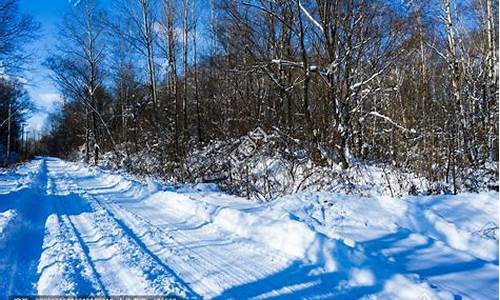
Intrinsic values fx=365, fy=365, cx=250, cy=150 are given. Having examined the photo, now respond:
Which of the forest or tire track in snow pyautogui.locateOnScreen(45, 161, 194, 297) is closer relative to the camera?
tire track in snow pyautogui.locateOnScreen(45, 161, 194, 297)

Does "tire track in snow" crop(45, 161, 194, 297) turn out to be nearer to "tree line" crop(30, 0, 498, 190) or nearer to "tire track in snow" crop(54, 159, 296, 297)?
"tire track in snow" crop(54, 159, 296, 297)

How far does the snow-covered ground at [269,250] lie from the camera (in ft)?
12.4

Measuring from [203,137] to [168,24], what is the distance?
24.7ft

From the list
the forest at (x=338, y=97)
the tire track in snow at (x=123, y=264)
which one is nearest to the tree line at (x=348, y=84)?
the forest at (x=338, y=97)

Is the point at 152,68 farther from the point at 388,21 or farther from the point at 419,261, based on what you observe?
the point at 419,261

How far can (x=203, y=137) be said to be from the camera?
64.0 ft

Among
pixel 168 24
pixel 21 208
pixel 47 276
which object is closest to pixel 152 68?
pixel 168 24

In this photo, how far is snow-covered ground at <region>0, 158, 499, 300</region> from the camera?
12.4 feet

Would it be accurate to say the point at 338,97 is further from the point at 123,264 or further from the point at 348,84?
the point at 123,264

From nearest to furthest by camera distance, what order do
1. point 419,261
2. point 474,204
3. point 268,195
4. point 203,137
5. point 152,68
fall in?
point 419,261 → point 474,204 → point 268,195 → point 203,137 → point 152,68

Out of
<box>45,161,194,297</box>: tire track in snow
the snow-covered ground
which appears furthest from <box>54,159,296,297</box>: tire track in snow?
<box>45,161,194,297</box>: tire track in snow

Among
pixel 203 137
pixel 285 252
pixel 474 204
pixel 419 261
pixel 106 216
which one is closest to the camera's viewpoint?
pixel 419 261

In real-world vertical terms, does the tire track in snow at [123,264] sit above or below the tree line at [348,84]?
below

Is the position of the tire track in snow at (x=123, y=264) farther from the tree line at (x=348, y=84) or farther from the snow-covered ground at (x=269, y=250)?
the tree line at (x=348, y=84)
